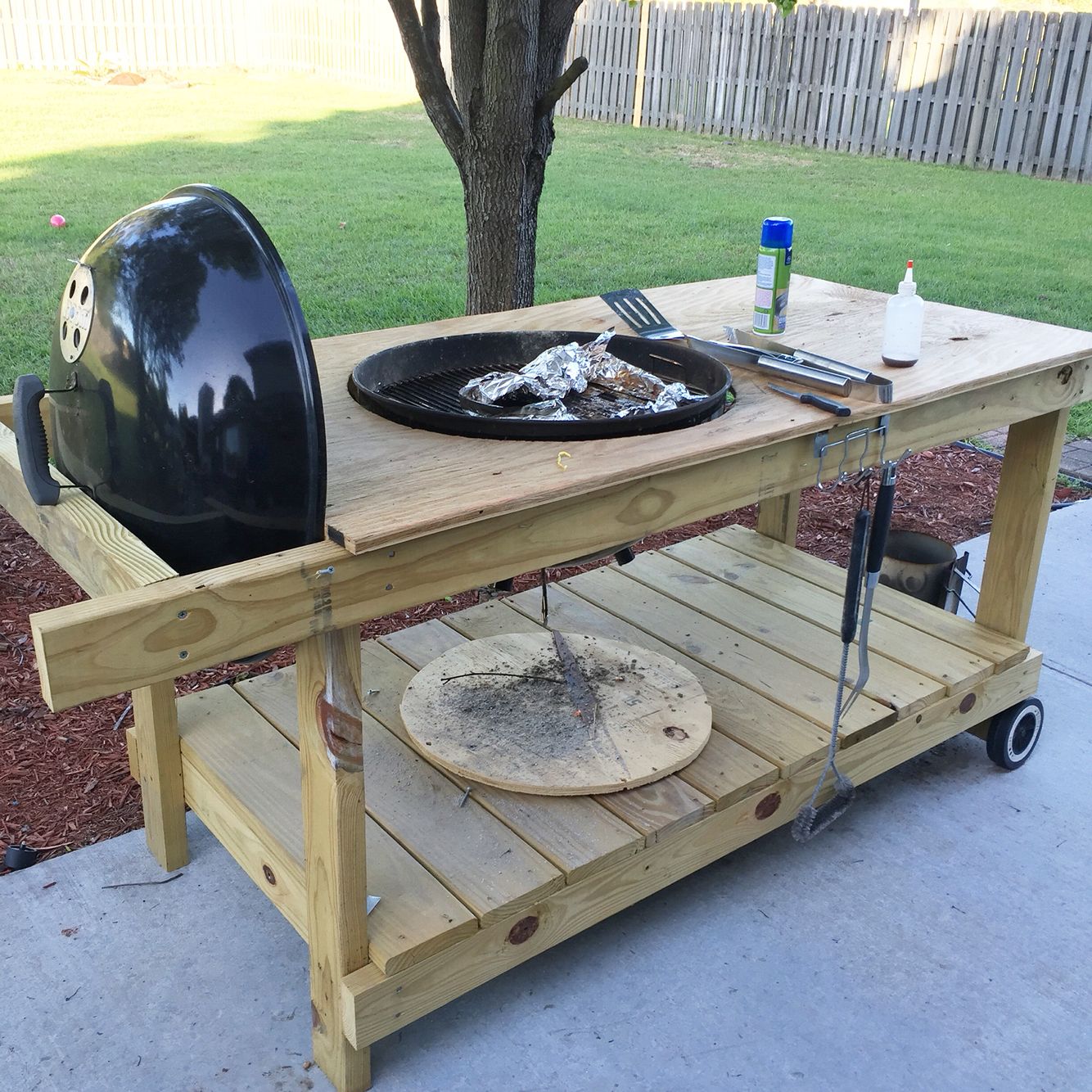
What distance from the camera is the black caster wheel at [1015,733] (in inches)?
117

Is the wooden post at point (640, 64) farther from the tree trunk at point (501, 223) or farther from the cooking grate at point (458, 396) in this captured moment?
the cooking grate at point (458, 396)

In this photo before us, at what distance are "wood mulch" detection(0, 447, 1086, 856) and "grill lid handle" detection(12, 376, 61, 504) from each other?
3.96 ft

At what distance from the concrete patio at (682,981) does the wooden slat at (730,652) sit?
314 millimetres

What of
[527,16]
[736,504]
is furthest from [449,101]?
[736,504]

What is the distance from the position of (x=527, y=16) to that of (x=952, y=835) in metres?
2.71

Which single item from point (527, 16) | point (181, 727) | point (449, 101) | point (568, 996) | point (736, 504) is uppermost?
point (527, 16)

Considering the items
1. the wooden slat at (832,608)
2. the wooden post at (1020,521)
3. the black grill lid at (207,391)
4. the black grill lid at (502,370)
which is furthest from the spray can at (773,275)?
the black grill lid at (207,391)

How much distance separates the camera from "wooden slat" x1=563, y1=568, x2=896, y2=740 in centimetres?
269

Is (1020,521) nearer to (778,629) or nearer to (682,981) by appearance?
(778,629)

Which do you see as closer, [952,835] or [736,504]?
[736,504]

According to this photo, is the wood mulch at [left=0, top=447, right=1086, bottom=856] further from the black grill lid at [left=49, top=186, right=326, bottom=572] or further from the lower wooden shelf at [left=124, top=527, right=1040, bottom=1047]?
the black grill lid at [left=49, top=186, right=326, bottom=572]

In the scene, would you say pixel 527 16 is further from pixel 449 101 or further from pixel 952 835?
pixel 952 835

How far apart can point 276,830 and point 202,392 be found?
1.01 meters

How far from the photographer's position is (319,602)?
161 centimetres
